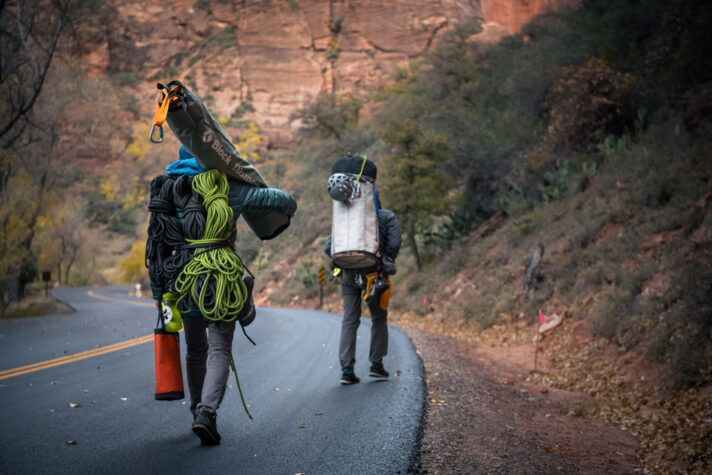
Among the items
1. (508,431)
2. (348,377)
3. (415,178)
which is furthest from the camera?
(415,178)

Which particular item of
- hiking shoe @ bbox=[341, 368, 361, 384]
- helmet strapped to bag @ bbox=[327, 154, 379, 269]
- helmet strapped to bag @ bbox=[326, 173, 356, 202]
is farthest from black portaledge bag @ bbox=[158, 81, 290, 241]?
hiking shoe @ bbox=[341, 368, 361, 384]

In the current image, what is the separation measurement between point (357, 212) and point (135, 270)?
53349mm

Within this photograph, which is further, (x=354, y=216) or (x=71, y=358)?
(x=71, y=358)

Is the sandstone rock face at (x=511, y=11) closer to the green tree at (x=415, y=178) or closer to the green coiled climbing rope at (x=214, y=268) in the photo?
the green tree at (x=415, y=178)

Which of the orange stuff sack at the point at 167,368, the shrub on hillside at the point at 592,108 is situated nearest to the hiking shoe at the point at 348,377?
the orange stuff sack at the point at 167,368

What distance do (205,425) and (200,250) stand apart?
116 cm

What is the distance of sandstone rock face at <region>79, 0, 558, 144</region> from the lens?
71.1 metres

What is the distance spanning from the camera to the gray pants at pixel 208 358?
3457 mm

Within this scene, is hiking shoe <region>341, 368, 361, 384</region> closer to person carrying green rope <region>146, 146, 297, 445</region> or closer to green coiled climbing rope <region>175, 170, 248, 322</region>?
person carrying green rope <region>146, 146, 297, 445</region>

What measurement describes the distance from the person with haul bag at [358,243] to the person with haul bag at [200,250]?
1.83m

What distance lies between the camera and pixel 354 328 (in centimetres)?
570

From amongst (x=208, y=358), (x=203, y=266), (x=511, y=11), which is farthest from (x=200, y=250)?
(x=511, y=11)

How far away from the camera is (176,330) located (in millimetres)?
3512

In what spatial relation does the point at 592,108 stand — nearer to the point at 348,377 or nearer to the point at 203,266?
the point at 348,377
